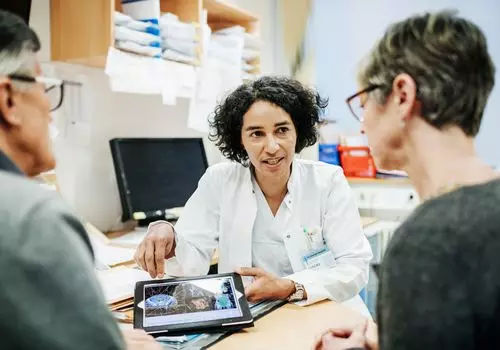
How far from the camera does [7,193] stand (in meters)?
0.58

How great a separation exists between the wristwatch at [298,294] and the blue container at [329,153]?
7.41ft

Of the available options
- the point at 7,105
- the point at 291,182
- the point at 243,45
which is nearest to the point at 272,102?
the point at 291,182

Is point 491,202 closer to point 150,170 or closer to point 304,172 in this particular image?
point 304,172

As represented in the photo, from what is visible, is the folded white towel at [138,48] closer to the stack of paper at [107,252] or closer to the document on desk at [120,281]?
the stack of paper at [107,252]

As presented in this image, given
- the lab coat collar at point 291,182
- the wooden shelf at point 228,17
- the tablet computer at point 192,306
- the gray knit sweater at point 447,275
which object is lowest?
the tablet computer at point 192,306

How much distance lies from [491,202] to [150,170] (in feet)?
6.45

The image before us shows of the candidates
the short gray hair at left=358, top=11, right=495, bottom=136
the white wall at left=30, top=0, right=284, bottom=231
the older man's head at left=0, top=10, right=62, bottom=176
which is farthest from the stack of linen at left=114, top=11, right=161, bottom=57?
the short gray hair at left=358, top=11, right=495, bottom=136

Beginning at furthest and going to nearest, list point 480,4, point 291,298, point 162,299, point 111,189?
point 480,4 → point 111,189 → point 291,298 → point 162,299

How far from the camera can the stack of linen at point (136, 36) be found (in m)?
1.96

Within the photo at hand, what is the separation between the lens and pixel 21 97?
2.64ft

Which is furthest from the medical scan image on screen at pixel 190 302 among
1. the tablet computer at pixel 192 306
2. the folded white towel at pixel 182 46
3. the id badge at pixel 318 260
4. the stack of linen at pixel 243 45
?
the stack of linen at pixel 243 45

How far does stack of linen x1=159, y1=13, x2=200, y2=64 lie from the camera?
7.22ft

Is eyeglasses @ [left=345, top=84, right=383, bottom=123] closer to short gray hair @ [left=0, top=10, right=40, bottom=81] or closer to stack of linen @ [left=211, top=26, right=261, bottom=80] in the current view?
short gray hair @ [left=0, top=10, right=40, bottom=81]

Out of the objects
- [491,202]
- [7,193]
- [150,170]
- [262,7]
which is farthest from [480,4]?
[7,193]
